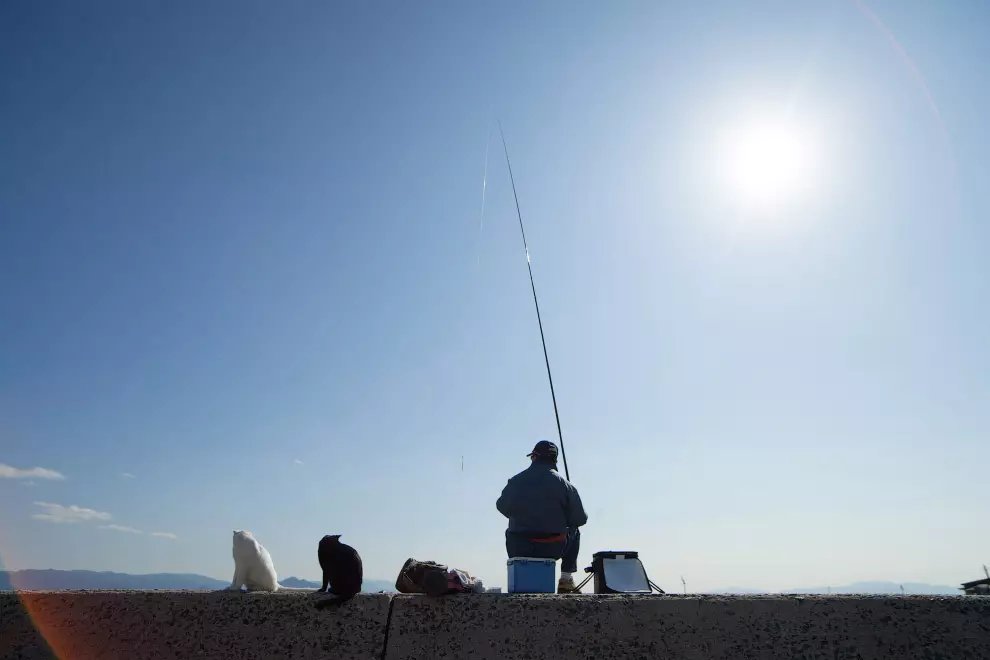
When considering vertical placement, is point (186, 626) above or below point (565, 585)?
below

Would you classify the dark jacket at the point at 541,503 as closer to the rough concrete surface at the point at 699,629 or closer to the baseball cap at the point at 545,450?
the baseball cap at the point at 545,450

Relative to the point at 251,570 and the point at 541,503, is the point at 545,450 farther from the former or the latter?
the point at 251,570

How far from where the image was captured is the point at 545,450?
5.96 meters

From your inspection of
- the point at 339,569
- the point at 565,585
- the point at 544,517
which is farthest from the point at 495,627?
the point at 565,585

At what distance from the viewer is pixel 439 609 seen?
11.1 ft

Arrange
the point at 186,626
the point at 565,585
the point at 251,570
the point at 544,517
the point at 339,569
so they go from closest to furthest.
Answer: the point at 186,626 → the point at 339,569 → the point at 251,570 → the point at 544,517 → the point at 565,585

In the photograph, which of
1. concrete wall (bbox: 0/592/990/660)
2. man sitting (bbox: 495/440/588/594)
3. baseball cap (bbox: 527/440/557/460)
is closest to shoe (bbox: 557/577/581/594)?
man sitting (bbox: 495/440/588/594)

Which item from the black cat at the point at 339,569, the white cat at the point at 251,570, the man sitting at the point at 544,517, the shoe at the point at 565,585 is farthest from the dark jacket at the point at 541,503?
the white cat at the point at 251,570

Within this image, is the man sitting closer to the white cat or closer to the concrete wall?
the concrete wall

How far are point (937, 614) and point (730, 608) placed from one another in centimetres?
107

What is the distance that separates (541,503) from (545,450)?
73cm

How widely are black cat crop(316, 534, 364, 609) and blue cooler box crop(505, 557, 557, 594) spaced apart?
105 centimetres

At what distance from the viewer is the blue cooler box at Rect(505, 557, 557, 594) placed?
13.2ft

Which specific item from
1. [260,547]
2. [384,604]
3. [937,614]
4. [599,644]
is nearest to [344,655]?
[384,604]
